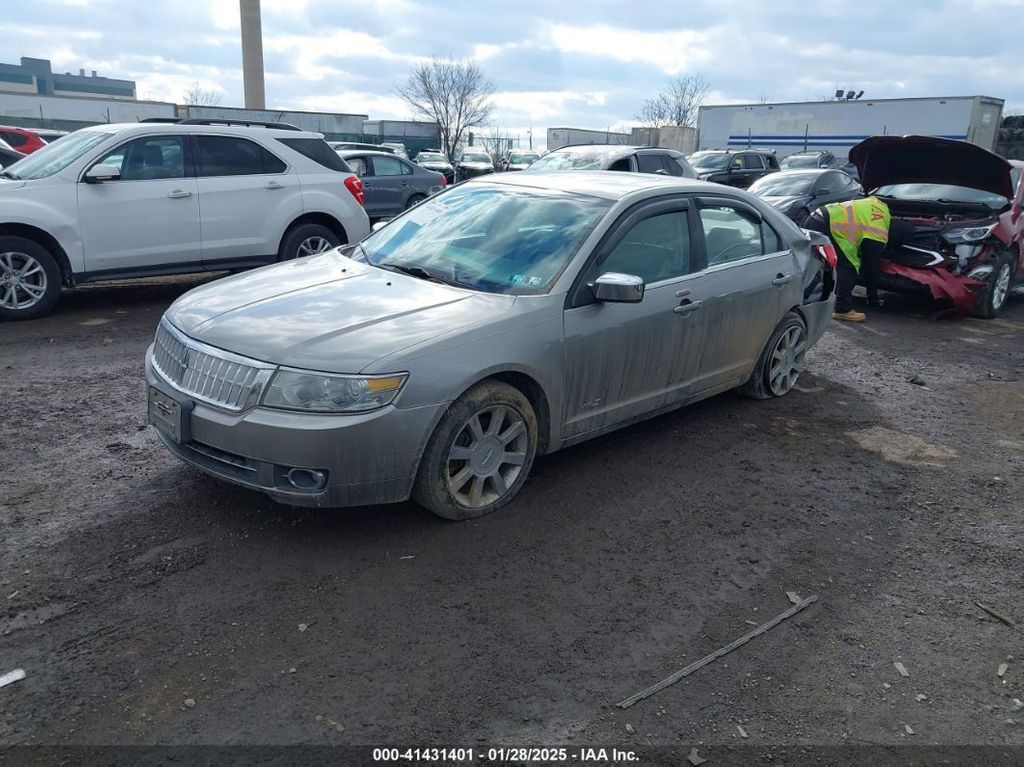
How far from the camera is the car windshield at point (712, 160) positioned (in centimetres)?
2348

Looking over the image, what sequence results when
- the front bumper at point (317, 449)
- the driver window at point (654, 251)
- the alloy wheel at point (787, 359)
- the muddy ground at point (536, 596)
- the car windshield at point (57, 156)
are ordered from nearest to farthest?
1. the muddy ground at point (536, 596)
2. the front bumper at point (317, 449)
3. the driver window at point (654, 251)
4. the alloy wheel at point (787, 359)
5. the car windshield at point (57, 156)

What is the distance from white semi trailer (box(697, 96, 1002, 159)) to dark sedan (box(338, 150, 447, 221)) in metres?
19.7

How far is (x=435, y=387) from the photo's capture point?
371 cm

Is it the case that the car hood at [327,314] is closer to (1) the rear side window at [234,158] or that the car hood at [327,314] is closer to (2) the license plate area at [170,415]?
(2) the license plate area at [170,415]

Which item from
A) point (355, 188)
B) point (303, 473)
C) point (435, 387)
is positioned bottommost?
point (303, 473)

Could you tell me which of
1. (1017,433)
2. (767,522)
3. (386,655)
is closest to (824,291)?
(1017,433)

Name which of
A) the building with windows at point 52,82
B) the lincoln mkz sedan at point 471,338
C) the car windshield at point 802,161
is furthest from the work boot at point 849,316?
the building with windows at point 52,82

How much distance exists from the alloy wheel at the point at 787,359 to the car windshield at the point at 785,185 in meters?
7.86

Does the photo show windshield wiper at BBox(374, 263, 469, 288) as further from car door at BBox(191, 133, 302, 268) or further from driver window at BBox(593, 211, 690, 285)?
car door at BBox(191, 133, 302, 268)

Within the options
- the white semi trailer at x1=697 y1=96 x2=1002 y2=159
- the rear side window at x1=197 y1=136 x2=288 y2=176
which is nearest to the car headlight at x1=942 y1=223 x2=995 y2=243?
the rear side window at x1=197 y1=136 x2=288 y2=176

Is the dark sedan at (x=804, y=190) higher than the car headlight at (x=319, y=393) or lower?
higher

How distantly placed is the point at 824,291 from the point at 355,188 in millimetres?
5478

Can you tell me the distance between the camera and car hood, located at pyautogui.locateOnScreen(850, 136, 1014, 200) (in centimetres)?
930

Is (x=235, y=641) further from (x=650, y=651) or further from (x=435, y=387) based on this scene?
(x=650, y=651)
